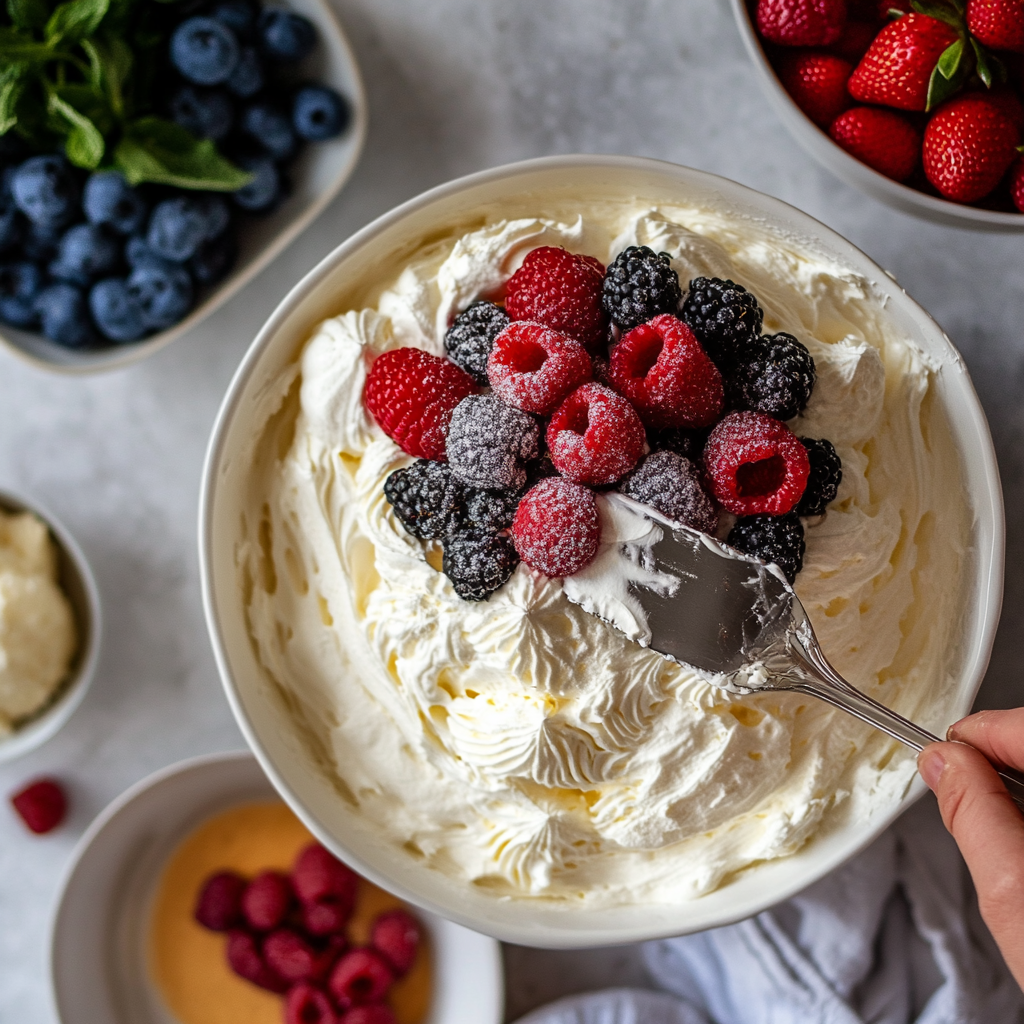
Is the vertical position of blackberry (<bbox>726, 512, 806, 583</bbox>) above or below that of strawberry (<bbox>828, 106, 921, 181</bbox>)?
below

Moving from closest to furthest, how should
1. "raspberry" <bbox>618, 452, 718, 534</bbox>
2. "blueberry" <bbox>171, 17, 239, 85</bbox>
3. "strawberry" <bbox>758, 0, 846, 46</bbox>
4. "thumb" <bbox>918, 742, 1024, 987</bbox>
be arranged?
1. "thumb" <bbox>918, 742, 1024, 987</bbox>
2. "raspberry" <bbox>618, 452, 718, 534</bbox>
3. "strawberry" <bbox>758, 0, 846, 46</bbox>
4. "blueberry" <bbox>171, 17, 239, 85</bbox>

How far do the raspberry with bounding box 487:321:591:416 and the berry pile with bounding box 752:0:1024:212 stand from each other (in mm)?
708

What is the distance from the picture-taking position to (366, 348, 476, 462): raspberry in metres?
1.34

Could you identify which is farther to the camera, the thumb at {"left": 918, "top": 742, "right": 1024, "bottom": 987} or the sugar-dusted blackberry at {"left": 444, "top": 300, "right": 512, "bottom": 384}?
the sugar-dusted blackberry at {"left": 444, "top": 300, "right": 512, "bottom": 384}

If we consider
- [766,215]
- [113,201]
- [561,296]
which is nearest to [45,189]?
[113,201]

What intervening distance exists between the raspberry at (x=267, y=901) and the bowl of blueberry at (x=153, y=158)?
115 cm

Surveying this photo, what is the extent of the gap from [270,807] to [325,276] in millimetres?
1275

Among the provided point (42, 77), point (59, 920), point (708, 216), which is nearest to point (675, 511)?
point (708, 216)

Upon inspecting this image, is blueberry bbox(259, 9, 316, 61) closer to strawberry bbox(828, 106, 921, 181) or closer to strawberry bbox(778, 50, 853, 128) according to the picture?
strawberry bbox(778, 50, 853, 128)

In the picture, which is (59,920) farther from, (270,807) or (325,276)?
(325,276)

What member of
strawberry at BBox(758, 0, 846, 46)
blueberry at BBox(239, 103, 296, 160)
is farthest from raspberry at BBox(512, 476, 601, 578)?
blueberry at BBox(239, 103, 296, 160)

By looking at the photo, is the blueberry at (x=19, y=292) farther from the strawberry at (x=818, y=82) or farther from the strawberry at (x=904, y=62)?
the strawberry at (x=904, y=62)

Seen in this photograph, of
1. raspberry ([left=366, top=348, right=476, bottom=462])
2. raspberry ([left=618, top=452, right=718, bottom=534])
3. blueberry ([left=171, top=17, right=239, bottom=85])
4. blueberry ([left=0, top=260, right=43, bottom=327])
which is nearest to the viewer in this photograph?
raspberry ([left=618, top=452, right=718, bottom=534])

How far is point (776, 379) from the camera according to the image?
1268mm
